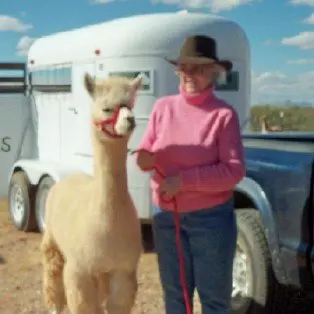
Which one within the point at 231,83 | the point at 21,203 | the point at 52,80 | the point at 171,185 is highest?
the point at 52,80

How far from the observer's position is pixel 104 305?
404cm

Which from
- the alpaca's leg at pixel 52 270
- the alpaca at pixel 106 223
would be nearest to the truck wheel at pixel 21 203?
the alpaca's leg at pixel 52 270

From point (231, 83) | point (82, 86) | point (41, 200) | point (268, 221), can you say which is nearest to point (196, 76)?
point (268, 221)

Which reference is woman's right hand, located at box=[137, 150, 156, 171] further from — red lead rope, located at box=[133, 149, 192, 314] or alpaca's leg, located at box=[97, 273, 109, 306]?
alpaca's leg, located at box=[97, 273, 109, 306]

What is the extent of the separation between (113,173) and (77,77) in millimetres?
4672

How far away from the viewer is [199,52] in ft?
11.1

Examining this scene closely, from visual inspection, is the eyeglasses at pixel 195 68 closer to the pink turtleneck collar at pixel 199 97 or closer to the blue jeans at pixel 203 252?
the pink turtleneck collar at pixel 199 97

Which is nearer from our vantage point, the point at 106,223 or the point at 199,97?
the point at 199,97

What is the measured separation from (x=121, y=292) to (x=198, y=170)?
0.98 m

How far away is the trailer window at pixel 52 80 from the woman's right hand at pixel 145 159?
4996 millimetres

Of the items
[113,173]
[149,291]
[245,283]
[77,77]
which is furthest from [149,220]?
[113,173]

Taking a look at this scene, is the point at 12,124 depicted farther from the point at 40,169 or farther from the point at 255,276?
the point at 255,276

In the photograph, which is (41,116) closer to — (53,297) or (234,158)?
(53,297)

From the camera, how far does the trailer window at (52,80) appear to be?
27.3ft
